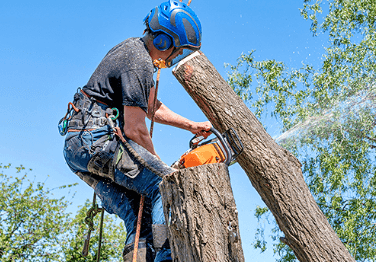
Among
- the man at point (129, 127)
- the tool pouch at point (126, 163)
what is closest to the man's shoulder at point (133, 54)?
the man at point (129, 127)

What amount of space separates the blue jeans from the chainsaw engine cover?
208 mm

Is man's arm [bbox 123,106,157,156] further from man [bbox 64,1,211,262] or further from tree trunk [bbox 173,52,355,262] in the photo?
tree trunk [bbox 173,52,355,262]

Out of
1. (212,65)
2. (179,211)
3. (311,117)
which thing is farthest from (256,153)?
(311,117)

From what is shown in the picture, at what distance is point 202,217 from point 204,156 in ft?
1.25

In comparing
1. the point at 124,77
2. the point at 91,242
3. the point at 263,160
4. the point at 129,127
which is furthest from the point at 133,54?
the point at 91,242

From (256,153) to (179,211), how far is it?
212cm

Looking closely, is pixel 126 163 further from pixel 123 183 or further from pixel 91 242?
pixel 91 242

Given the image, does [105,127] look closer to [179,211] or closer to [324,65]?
[179,211]

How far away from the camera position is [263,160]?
395cm

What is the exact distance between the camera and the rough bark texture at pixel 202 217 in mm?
1917

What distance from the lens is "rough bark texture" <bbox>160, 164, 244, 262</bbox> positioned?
1.92 meters

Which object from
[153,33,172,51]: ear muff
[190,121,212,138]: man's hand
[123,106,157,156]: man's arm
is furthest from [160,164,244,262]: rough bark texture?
[153,33,172,51]: ear muff

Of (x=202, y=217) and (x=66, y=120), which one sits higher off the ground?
(x=66, y=120)

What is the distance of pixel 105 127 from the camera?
2549 mm
